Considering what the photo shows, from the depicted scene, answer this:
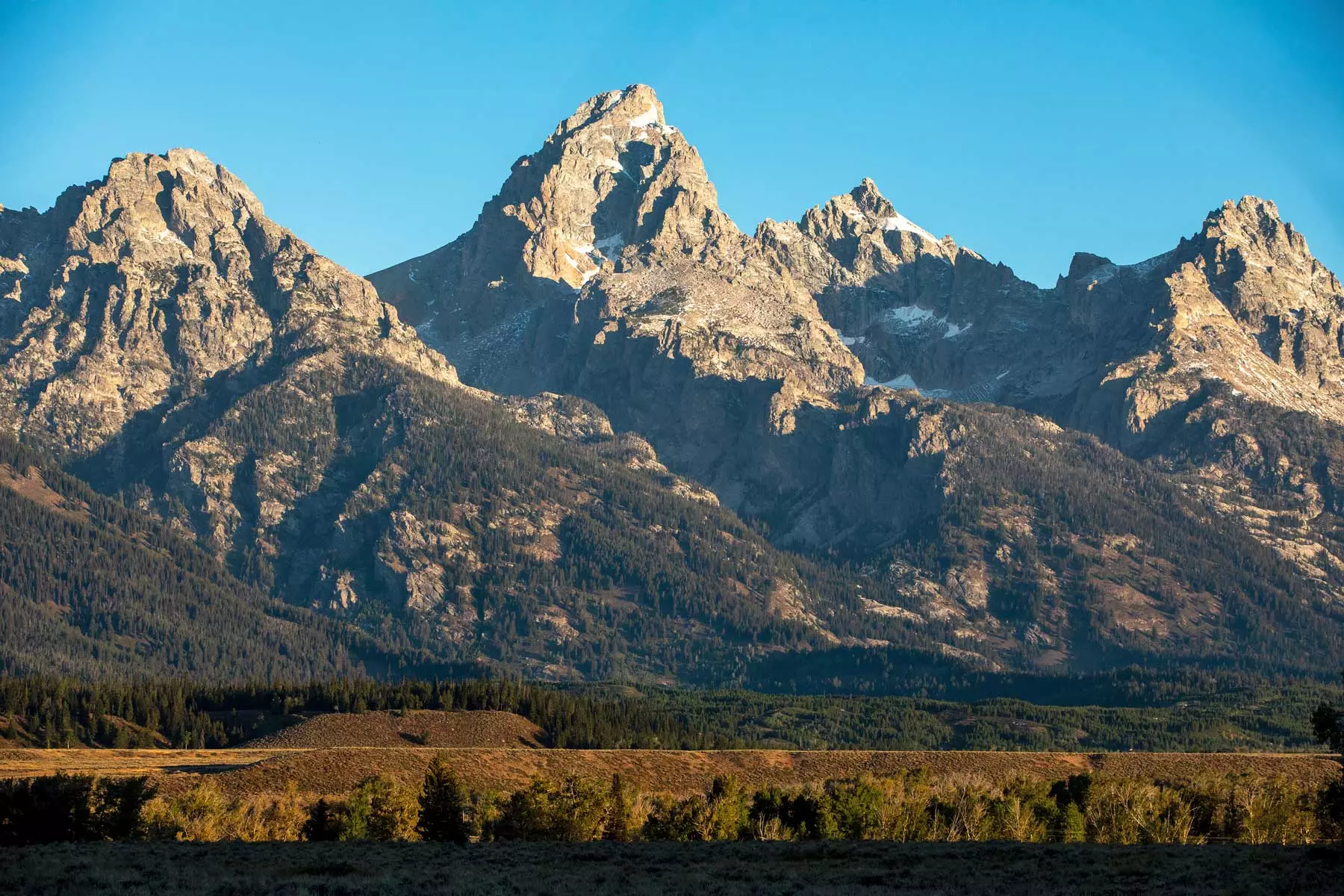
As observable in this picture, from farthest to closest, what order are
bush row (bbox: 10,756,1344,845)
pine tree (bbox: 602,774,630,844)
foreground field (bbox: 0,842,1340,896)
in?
pine tree (bbox: 602,774,630,844)
bush row (bbox: 10,756,1344,845)
foreground field (bbox: 0,842,1340,896)

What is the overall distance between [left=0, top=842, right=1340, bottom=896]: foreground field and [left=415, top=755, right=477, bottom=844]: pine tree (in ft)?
60.4

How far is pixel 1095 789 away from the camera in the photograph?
154 meters

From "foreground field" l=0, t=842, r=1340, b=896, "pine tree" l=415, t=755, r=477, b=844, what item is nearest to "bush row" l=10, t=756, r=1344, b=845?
"pine tree" l=415, t=755, r=477, b=844

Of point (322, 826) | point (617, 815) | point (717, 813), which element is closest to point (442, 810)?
point (322, 826)

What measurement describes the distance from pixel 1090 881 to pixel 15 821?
6747 cm

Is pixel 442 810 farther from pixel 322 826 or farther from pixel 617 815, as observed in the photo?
pixel 617 815

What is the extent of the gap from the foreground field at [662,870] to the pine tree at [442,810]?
60.4ft

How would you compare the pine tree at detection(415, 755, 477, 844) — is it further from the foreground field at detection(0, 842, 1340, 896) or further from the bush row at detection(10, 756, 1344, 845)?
the foreground field at detection(0, 842, 1340, 896)

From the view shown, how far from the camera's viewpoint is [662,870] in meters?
87.9

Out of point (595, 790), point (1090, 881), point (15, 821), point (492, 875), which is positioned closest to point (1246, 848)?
point (1090, 881)

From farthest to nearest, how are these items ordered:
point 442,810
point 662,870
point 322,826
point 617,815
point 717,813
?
1. point 717,813
2. point 617,815
3. point 442,810
4. point 322,826
5. point 662,870

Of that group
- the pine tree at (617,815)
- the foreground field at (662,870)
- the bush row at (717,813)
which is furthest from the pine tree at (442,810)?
the foreground field at (662,870)

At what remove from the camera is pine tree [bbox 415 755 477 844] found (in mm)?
119812

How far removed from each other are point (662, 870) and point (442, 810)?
38098 millimetres
